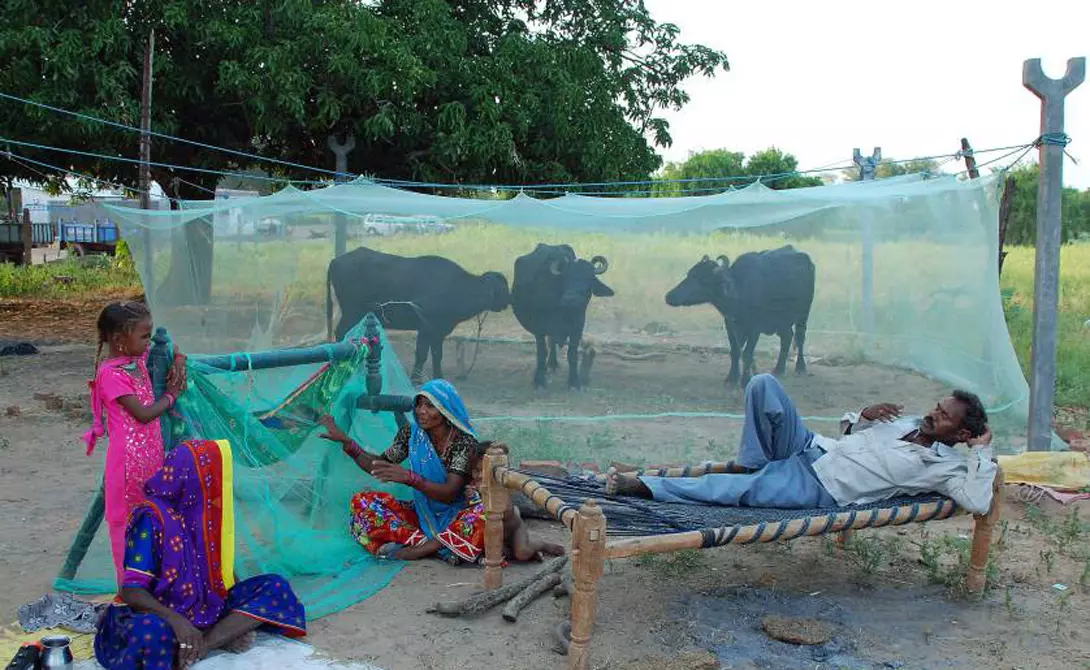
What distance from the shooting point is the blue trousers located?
4141mm

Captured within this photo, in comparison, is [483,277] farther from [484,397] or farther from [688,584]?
[688,584]

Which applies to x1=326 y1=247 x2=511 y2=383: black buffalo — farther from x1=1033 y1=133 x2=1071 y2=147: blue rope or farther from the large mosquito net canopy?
x1=1033 y1=133 x2=1071 y2=147: blue rope

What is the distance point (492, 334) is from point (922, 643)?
4281mm

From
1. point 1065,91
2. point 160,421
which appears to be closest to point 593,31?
point 1065,91

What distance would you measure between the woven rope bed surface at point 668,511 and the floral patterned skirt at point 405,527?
15.7 inches

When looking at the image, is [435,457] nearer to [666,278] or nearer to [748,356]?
[666,278]

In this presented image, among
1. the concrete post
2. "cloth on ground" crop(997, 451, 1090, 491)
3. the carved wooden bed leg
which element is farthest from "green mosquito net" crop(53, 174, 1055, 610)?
the carved wooden bed leg

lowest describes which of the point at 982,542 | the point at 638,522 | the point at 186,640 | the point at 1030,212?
the point at 186,640

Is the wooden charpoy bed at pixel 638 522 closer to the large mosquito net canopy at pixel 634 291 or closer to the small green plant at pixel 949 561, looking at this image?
the small green plant at pixel 949 561

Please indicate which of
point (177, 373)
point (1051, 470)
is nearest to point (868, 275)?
point (1051, 470)

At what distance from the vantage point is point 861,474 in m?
4.20

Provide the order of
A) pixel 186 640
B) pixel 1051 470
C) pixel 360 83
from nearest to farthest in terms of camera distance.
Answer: pixel 186 640 → pixel 1051 470 → pixel 360 83

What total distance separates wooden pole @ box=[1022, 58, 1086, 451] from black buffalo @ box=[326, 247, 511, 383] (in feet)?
12.0

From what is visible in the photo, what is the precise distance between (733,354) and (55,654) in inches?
203
